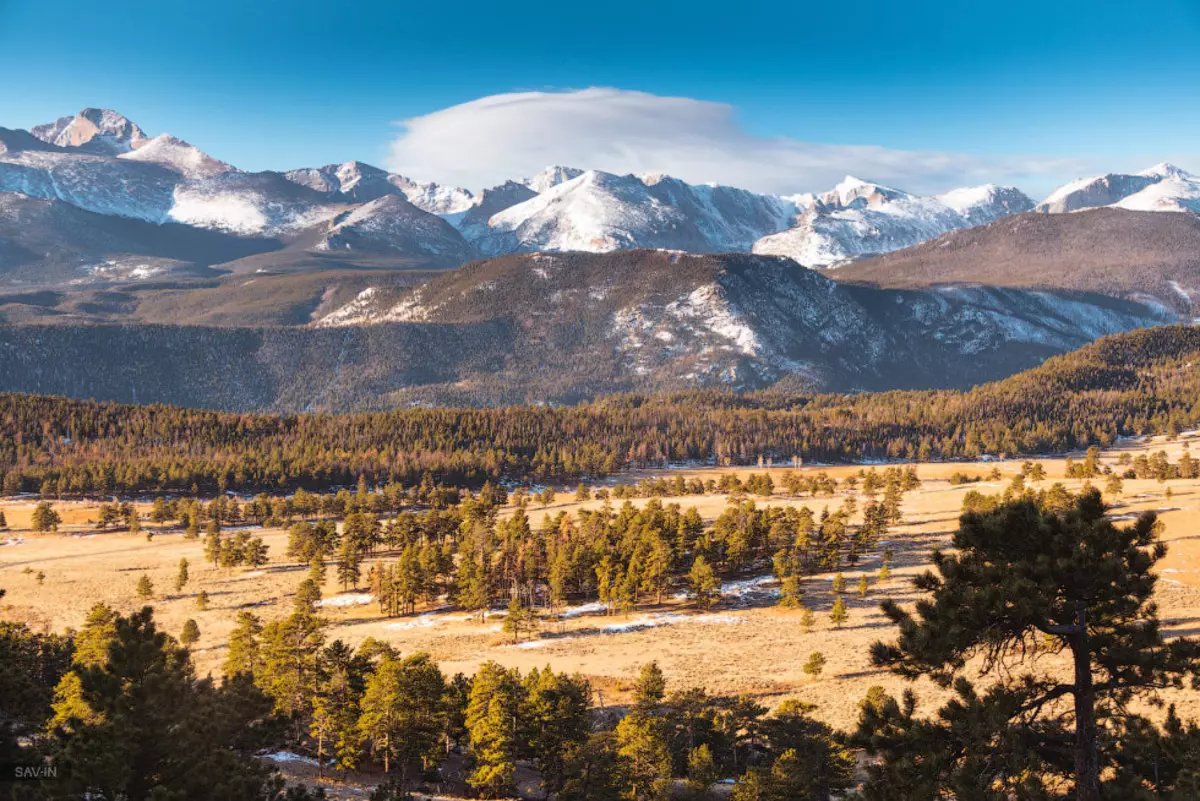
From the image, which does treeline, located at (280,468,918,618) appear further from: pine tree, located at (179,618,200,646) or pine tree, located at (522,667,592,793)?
pine tree, located at (522,667,592,793)

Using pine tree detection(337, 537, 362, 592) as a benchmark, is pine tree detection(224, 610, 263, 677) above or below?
above

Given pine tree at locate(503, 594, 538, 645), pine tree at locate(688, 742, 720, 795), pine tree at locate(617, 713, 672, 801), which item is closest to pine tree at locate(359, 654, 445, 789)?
pine tree at locate(617, 713, 672, 801)

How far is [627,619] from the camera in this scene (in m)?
90.2

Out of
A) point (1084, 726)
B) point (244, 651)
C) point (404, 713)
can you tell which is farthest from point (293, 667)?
point (1084, 726)

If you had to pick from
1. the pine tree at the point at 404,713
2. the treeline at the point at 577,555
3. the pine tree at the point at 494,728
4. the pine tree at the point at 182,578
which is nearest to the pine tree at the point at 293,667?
the pine tree at the point at 404,713

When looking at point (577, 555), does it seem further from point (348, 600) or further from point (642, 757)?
point (642, 757)

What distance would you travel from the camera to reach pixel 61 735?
78.2ft

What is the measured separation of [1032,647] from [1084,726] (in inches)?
74.7

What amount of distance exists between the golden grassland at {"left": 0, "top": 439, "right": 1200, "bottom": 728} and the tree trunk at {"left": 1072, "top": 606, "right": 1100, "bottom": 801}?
3484cm

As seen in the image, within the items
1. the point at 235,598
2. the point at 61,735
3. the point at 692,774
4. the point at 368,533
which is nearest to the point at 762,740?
the point at 692,774

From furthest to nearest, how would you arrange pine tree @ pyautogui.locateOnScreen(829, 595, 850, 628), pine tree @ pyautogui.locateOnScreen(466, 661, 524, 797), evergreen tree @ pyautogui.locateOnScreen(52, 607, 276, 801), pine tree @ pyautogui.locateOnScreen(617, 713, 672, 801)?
pine tree @ pyautogui.locateOnScreen(829, 595, 850, 628) → pine tree @ pyautogui.locateOnScreen(466, 661, 524, 797) → pine tree @ pyautogui.locateOnScreen(617, 713, 672, 801) → evergreen tree @ pyautogui.locateOnScreen(52, 607, 276, 801)

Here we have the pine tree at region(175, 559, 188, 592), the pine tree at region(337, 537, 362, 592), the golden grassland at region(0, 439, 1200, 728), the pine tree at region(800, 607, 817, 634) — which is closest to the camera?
the golden grassland at region(0, 439, 1200, 728)

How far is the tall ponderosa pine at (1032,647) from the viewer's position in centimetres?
1791

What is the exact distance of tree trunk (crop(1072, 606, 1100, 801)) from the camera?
58.7 feet
